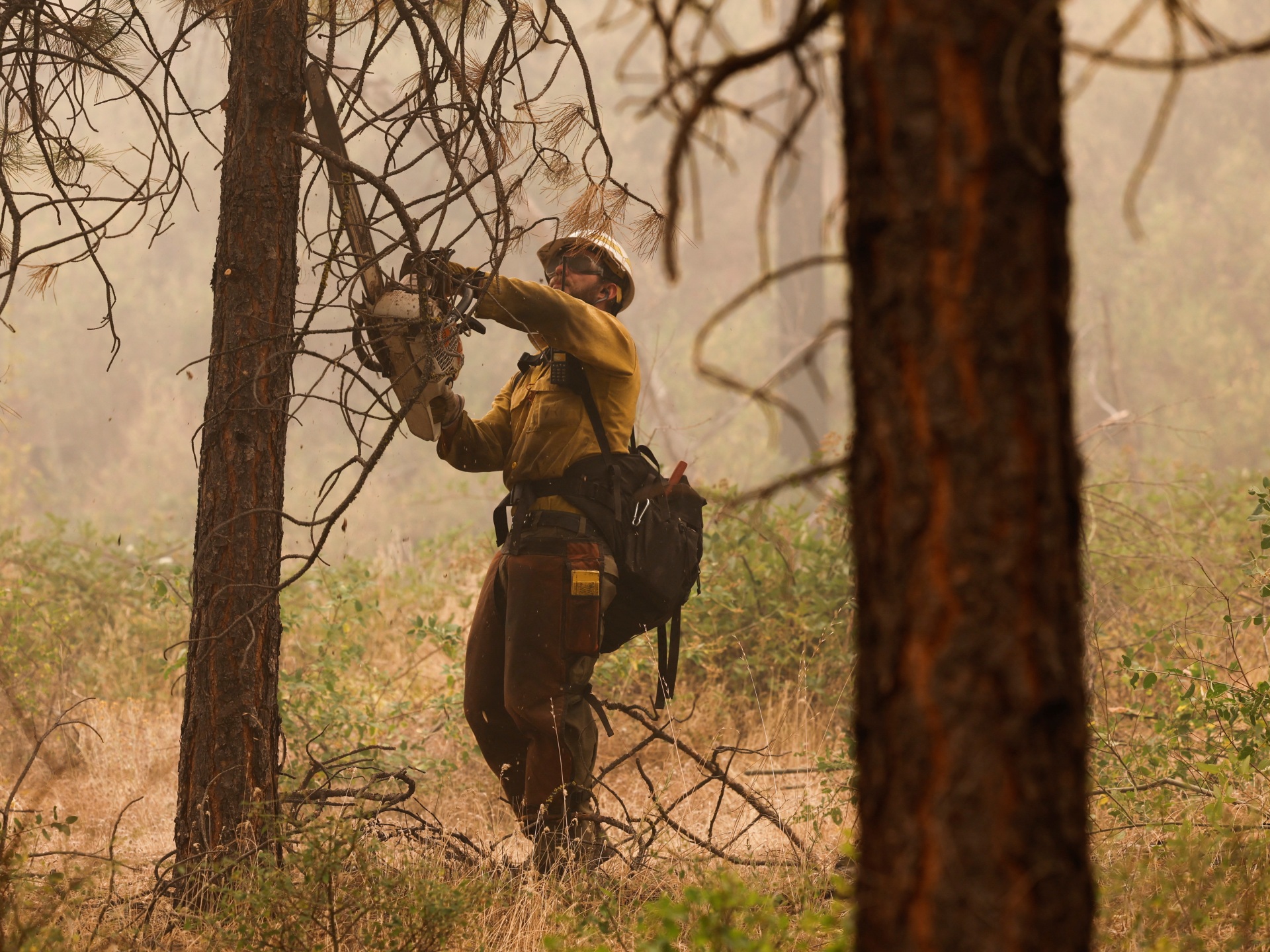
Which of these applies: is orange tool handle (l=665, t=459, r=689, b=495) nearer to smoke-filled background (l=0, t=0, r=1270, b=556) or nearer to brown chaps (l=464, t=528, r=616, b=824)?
brown chaps (l=464, t=528, r=616, b=824)

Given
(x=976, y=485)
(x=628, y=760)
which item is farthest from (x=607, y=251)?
(x=976, y=485)

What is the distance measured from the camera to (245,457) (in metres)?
3.11

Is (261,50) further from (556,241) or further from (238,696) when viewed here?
(238,696)

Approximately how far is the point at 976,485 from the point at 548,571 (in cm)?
276

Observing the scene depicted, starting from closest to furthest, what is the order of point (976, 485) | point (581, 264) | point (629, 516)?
1. point (976, 485)
2. point (629, 516)
3. point (581, 264)

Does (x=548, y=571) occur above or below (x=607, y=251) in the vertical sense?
below

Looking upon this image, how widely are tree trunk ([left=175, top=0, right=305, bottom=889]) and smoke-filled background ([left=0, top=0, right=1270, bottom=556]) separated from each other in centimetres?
1582

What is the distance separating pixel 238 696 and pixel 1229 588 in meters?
5.35

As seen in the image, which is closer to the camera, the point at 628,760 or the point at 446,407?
the point at 446,407

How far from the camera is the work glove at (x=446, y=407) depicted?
3797mm

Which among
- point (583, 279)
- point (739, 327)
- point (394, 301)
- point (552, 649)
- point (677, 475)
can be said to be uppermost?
point (739, 327)

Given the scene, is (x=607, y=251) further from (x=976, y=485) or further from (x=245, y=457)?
(x=976, y=485)

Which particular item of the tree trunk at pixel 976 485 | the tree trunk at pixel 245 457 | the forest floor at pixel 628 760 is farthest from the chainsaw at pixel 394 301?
the tree trunk at pixel 976 485

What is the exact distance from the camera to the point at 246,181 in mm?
3164
